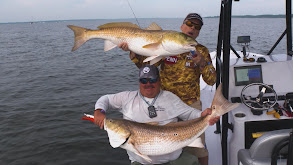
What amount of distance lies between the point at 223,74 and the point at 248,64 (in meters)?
1.01

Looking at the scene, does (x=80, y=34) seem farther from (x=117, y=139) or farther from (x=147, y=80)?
(x=117, y=139)

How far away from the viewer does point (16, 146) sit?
9.26m

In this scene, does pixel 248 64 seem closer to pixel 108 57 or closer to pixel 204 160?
pixel 204 160

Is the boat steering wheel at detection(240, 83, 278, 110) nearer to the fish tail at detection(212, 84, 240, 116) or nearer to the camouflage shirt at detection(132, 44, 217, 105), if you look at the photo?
the camouflage shirt at detection(132, 44, 217, 105)

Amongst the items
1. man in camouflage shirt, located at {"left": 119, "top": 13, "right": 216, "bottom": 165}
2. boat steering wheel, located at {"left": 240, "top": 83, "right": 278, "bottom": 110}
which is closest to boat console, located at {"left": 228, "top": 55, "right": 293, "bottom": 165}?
boat steering wheel, located at {"left": 240, "top": 83, "right": 278, "bottom": 110}

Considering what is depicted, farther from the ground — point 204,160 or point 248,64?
point 248,64

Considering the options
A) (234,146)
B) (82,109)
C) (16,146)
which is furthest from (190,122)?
(82,109)

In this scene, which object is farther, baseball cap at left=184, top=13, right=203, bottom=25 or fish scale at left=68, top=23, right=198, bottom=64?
baseball cap at left=184, top=13, right=203, bottom=25

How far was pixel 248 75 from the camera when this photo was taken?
185 inches

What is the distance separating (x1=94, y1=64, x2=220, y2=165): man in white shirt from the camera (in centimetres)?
366

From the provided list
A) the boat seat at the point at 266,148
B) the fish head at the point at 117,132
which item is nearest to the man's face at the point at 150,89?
the fish head at the point at 117,132

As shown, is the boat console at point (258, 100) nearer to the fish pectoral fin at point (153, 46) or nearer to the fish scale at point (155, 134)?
the fish scale at point (155, 134)

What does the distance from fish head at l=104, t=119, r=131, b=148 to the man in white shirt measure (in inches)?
25.4

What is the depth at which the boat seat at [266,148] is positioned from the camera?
286cm
